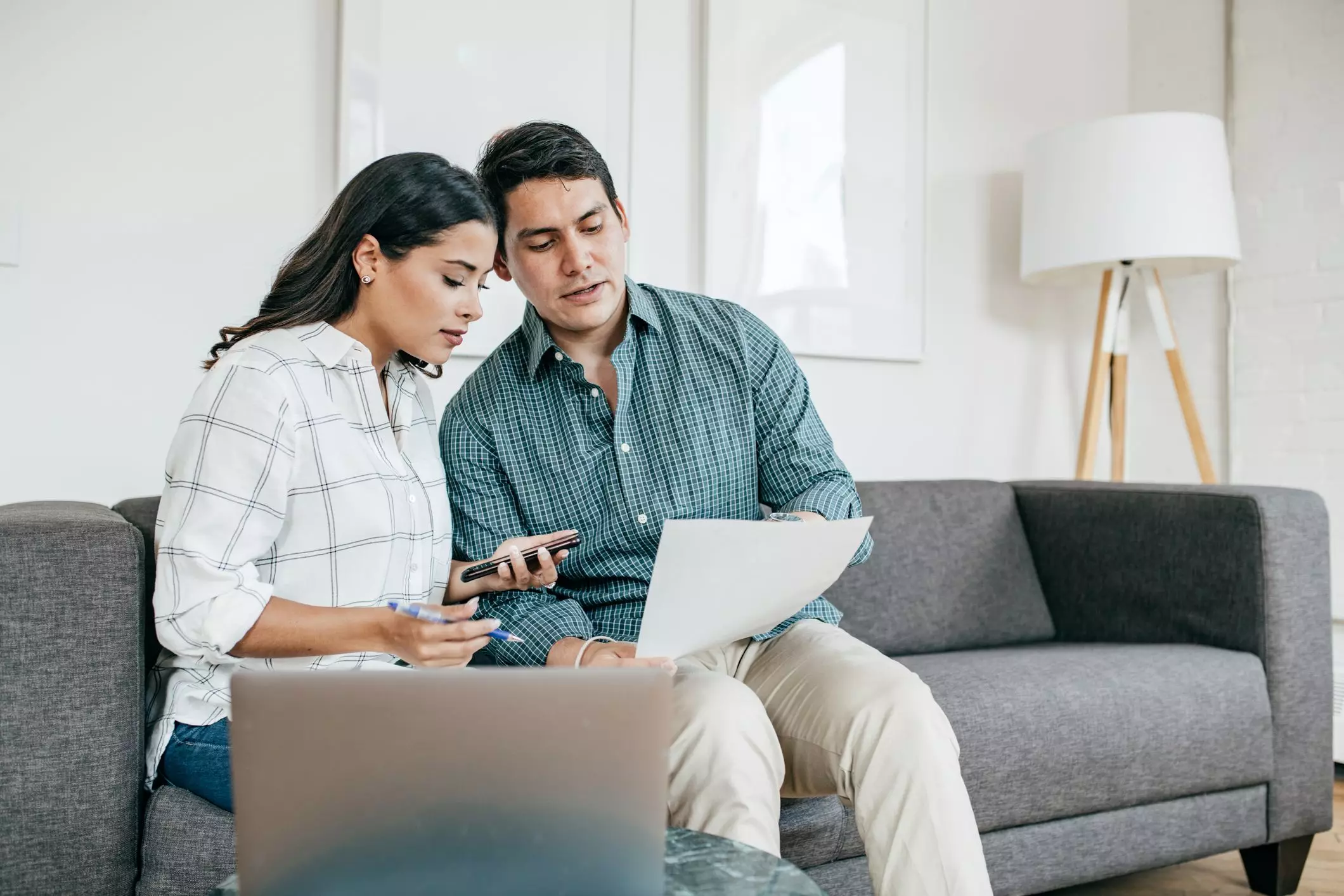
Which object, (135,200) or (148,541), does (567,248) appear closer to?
(148,541)

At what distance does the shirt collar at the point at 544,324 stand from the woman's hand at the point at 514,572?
304mm

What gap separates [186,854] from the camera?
3.81 ft

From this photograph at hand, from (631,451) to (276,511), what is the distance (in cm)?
59

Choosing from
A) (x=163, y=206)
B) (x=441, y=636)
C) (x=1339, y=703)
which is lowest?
(x=1339, y=703)

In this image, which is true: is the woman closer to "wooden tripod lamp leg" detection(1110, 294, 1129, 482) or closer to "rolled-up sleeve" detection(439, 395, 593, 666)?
"rolled-up sleeve" detection(439, 395, 593, 666)

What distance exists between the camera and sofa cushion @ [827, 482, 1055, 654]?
6.81 feet

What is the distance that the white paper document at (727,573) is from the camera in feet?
3.71

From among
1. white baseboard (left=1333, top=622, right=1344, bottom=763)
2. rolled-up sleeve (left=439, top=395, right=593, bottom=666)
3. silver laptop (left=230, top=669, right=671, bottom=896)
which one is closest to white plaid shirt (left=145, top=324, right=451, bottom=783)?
rolled-up sleeve (left=439, top=395, right=593, bottom=666)

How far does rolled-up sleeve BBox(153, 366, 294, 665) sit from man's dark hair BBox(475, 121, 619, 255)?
1.71ft

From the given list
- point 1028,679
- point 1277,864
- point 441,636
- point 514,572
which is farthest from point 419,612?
point 1277,864

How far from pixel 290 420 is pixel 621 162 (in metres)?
1.30

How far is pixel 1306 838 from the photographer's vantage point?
1.92 meters

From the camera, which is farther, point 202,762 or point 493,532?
point 493,532

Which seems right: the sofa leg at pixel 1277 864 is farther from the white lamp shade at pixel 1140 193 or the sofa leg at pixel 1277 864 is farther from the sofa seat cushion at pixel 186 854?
the sofa seat cushion at pixel 186 854
